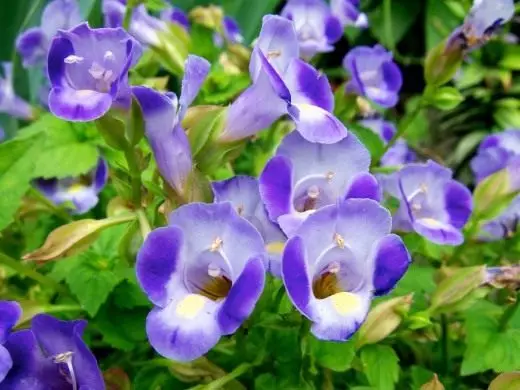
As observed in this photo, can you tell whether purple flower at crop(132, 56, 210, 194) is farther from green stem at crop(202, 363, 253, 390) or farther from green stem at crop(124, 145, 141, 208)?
green stem at crop(202, 363, 253, 390)

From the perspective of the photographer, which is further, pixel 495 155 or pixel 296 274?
pixel 495 155

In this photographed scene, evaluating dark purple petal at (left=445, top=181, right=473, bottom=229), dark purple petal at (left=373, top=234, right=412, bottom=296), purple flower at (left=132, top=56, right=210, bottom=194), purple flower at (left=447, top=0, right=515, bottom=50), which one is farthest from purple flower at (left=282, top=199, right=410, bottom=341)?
purple flower at (left=447, top=0, right=515, bottom=50)

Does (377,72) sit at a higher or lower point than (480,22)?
lower

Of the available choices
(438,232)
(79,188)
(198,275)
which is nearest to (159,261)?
(198,275)

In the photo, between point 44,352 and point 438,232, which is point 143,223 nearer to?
point 44,352

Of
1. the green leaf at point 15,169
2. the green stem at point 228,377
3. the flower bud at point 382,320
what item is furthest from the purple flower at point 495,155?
the green leaf at point 15,169

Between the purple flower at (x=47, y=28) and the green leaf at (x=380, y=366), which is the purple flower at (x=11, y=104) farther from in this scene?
the green leaf at (x=380, y=366)

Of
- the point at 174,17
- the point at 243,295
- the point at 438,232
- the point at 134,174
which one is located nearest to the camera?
the point at 243,295

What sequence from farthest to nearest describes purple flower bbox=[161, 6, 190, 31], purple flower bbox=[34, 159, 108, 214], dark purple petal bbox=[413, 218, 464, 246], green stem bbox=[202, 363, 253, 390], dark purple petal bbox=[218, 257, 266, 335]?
1. purple flower bbox=[161, 6, 190, 31]
2. purple flower bbox=[34, 159, 108, 214]
3. dark purple petal bbox=[413, 218, 464, 246]
4. green stem bbox=[202, 363, 253, 390]
5. dark purple petal bbox=[218, 257, 266, 335]
